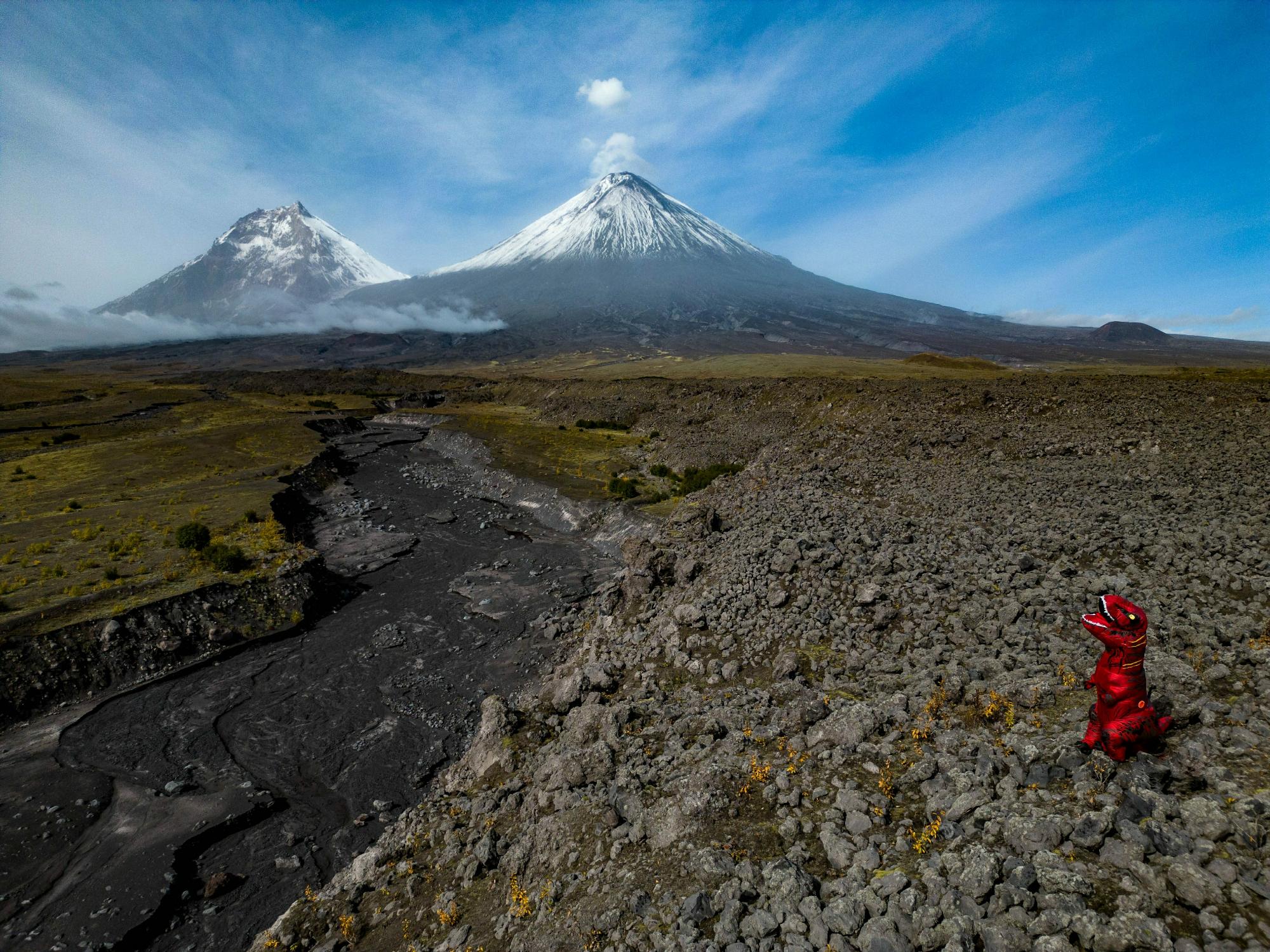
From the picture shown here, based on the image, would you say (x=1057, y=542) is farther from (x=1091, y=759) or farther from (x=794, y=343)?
(x=794, y=343)

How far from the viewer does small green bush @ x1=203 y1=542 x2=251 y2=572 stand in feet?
87.1

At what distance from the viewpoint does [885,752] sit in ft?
28.1

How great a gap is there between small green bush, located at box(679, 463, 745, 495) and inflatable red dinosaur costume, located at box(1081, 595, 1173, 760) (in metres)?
29.0

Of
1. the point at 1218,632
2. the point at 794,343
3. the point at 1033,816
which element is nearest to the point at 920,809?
the point at 1033,816

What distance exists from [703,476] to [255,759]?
2810 cm

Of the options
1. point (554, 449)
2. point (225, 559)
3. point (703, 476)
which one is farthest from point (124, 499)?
point (703, 476)

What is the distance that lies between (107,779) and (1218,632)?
27.3 m

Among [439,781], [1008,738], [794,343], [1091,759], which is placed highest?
[794,343]

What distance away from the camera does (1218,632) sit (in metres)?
9.02

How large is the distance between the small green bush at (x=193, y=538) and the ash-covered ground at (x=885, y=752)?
72.7ft

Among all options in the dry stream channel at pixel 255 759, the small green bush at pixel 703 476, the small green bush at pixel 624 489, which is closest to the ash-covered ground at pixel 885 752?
the dry stream channel at pixel 255 759

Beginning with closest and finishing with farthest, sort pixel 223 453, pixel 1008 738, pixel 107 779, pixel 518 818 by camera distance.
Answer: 1. pixel 1008 738
2. pixel 518 818
3. pixel 107 779
4. pixel 223 453

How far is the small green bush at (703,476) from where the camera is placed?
3716 centimetres

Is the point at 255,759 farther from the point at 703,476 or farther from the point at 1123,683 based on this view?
the point at 703,476
